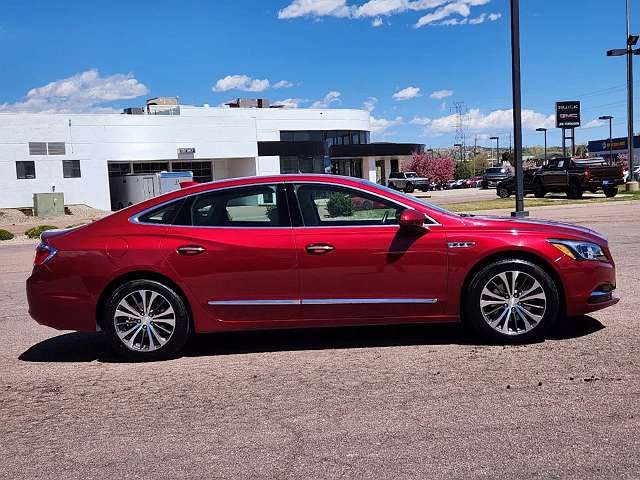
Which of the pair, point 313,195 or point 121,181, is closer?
point 313,195

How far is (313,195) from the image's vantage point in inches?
237

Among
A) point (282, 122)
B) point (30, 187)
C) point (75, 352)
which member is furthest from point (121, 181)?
point (75, 352)

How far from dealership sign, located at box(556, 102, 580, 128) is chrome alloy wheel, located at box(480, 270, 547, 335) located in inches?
2049

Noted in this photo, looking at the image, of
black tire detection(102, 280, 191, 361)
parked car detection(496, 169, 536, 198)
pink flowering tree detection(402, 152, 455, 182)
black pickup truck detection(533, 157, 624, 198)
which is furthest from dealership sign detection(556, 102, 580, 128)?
black tire detection(102, 280, 191, 361)

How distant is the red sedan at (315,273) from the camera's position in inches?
228

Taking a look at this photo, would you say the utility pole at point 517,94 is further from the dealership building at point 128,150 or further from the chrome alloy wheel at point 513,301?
the dealership building at point 128,150

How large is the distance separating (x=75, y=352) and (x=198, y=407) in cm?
235

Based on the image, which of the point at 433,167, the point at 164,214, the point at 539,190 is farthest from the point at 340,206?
the point at 433,167

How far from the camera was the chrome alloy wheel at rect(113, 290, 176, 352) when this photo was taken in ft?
19.2

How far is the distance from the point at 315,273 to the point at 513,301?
176 cm

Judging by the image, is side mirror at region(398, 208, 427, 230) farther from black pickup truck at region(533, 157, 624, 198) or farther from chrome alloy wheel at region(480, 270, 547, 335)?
black pickup truck at region(533, 157, 624, 198)

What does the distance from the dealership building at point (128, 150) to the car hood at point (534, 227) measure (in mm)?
47298

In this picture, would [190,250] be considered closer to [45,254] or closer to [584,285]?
[45,254]

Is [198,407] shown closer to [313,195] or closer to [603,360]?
[313,195]
